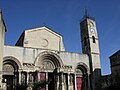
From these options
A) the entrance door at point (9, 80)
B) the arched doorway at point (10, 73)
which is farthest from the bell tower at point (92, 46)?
the entrance door at point (9, 80)

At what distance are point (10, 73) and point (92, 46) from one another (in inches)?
478

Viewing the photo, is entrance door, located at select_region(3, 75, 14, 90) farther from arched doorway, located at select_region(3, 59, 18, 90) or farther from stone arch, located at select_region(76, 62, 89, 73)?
stone arch, located at select_region(76, 62, 89, 73)

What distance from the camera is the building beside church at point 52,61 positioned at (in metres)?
23.5

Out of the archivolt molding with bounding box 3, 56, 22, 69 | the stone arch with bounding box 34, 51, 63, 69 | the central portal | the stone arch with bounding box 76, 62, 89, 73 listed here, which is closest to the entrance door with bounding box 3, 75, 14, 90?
the archivolt molding with bounding box 3, 56, 22, 69

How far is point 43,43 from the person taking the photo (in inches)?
1121

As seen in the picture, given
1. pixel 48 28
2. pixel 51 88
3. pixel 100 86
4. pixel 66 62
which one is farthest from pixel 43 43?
pixel 100 86

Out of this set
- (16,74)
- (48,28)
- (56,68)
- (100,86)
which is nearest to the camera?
(16,74)

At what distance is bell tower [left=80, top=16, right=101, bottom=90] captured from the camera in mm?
27820

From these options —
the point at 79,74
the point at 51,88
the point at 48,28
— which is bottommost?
Answer: the point at 51,88

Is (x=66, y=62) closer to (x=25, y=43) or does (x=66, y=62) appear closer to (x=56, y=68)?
(x=56, y=68)

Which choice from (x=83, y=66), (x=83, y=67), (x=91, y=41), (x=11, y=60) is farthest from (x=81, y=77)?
(x=11, y=60)

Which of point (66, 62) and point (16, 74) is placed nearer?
point (16, 74)

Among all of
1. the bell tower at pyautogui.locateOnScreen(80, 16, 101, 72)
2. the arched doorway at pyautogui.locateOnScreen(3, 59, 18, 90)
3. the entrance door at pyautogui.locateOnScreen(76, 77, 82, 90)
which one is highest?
the bell tower at pyautogui.locateOnScreen(80, 16, 101, 72)

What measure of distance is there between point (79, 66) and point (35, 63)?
647cm
